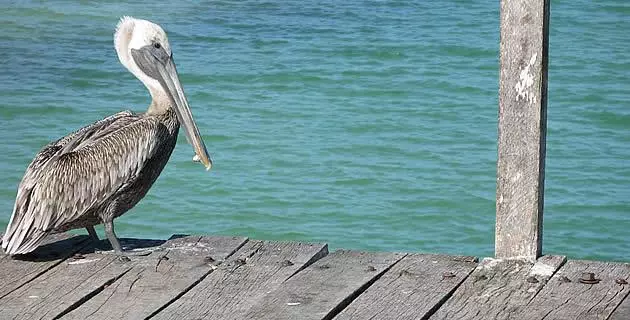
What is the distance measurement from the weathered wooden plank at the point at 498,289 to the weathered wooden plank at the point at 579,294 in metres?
0.04

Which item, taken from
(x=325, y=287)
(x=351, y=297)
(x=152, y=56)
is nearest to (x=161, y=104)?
(x=152, y=56)

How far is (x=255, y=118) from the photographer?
10.5 metres

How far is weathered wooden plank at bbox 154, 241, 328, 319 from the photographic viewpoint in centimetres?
409

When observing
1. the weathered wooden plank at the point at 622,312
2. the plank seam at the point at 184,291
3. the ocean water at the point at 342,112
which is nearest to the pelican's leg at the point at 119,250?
the plank seam at the point at 184,291

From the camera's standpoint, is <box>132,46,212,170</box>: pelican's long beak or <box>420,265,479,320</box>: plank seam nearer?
<box>420,265,479,320</box>: plank seam

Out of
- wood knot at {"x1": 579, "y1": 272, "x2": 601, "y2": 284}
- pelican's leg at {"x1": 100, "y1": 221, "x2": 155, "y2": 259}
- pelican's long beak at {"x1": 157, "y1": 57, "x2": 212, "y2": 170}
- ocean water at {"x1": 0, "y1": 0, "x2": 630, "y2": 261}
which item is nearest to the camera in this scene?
wood knot at {"x1": 579, "y1": 272, "x2": 601, "y2": 284}

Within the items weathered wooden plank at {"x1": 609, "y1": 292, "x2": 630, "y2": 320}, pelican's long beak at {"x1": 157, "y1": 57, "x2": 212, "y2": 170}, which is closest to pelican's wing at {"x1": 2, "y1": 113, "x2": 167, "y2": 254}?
pelican's long beak at {"x1": 157, "y1": 57, "x2": 212, "y2": 170}

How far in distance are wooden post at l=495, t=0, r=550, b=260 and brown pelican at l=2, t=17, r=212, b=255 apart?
1.20 meters

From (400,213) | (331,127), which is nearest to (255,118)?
(331,127)

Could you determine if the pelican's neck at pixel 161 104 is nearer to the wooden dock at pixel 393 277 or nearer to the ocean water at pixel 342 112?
the wooden dock at pixel 393 277

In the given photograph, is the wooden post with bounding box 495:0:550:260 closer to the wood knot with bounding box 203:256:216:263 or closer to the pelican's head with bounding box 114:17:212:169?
the wood knot with bounding box 203:256:216:263

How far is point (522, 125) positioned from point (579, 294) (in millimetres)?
590

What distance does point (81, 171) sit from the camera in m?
4.78

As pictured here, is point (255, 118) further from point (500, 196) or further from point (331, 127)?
point (500, 196)
